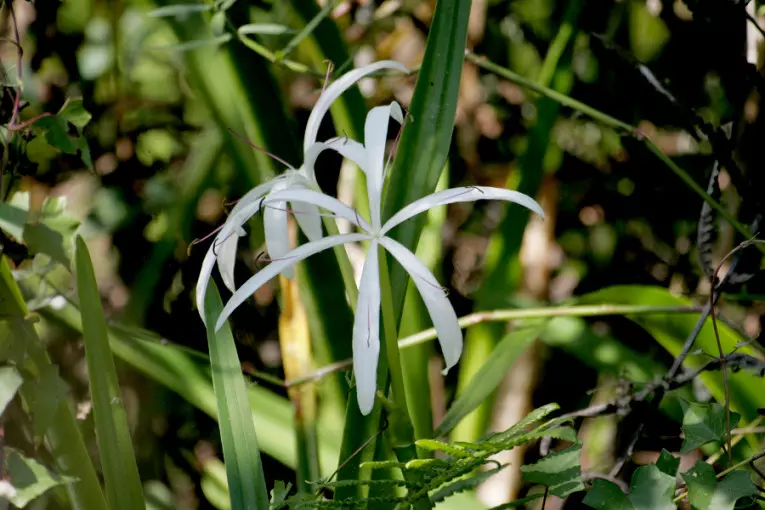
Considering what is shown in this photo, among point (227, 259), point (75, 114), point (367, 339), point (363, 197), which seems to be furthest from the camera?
point (363, 197)

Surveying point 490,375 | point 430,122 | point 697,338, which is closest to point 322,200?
point 430,122

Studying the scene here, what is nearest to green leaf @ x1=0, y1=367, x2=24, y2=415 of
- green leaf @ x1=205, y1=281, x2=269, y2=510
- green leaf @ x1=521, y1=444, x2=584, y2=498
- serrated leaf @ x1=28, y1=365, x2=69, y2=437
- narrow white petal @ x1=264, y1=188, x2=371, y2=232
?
serrated leaf @ x1=28, y1=365, x2=69, y2=437

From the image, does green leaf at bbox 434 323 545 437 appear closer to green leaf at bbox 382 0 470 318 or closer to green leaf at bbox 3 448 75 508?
green leaf at bbox 382 0 470 318

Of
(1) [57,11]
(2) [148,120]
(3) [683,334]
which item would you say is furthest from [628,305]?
(1) [57,11]

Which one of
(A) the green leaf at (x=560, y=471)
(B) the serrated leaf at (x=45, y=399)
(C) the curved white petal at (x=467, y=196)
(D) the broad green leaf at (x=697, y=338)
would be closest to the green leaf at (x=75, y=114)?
(B) the serrated leaf at (x=45, y=399)

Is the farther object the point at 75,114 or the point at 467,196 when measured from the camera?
the point at 75,114

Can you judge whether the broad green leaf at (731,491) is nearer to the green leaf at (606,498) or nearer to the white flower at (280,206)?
the green leaf at (606,498)

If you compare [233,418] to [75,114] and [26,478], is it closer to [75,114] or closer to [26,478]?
[26,478]
